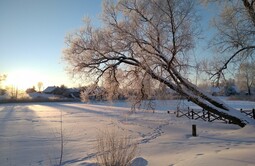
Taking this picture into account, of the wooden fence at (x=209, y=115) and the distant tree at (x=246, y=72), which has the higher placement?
the distant tree at (x=246, y=72)

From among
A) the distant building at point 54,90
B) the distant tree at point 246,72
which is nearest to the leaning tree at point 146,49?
the distant tree at point 246,72

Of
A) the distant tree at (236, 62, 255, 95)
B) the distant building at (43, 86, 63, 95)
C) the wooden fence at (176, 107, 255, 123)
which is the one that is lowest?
the wooden fence at (176, 107, 255, 123)

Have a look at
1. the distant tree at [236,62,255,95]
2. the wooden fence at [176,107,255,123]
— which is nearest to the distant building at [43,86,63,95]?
the wooden fence at [176,107,255,123]

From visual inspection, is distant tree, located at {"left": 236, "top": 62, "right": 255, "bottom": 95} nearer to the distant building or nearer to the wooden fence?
the wooden fence

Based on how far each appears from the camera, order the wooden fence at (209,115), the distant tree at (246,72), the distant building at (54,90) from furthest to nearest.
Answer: the distant building at (54,90) < the wooden fence at (209,115) < the distant tree at (246,72)

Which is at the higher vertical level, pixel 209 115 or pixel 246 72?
pixel 246 72

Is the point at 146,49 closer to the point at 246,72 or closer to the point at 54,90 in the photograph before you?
the point at 246,72

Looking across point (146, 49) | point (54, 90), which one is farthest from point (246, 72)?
point (54, 90)

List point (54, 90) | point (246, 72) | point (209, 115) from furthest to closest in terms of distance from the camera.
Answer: point (54, 90), point (209, 115), point (246, 72)

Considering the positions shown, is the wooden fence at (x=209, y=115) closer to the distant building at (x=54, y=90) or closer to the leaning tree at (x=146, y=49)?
the leaning tree at (x=146, y=49)

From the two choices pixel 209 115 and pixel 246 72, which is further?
pixel 209 115

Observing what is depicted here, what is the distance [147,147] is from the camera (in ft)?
37.9

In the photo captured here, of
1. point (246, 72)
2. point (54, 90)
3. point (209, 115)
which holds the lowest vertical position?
point (209, 115)

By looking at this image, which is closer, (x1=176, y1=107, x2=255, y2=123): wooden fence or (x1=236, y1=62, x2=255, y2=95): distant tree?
(x1=236, y1=62, x2=255, y2=95): distant tree
